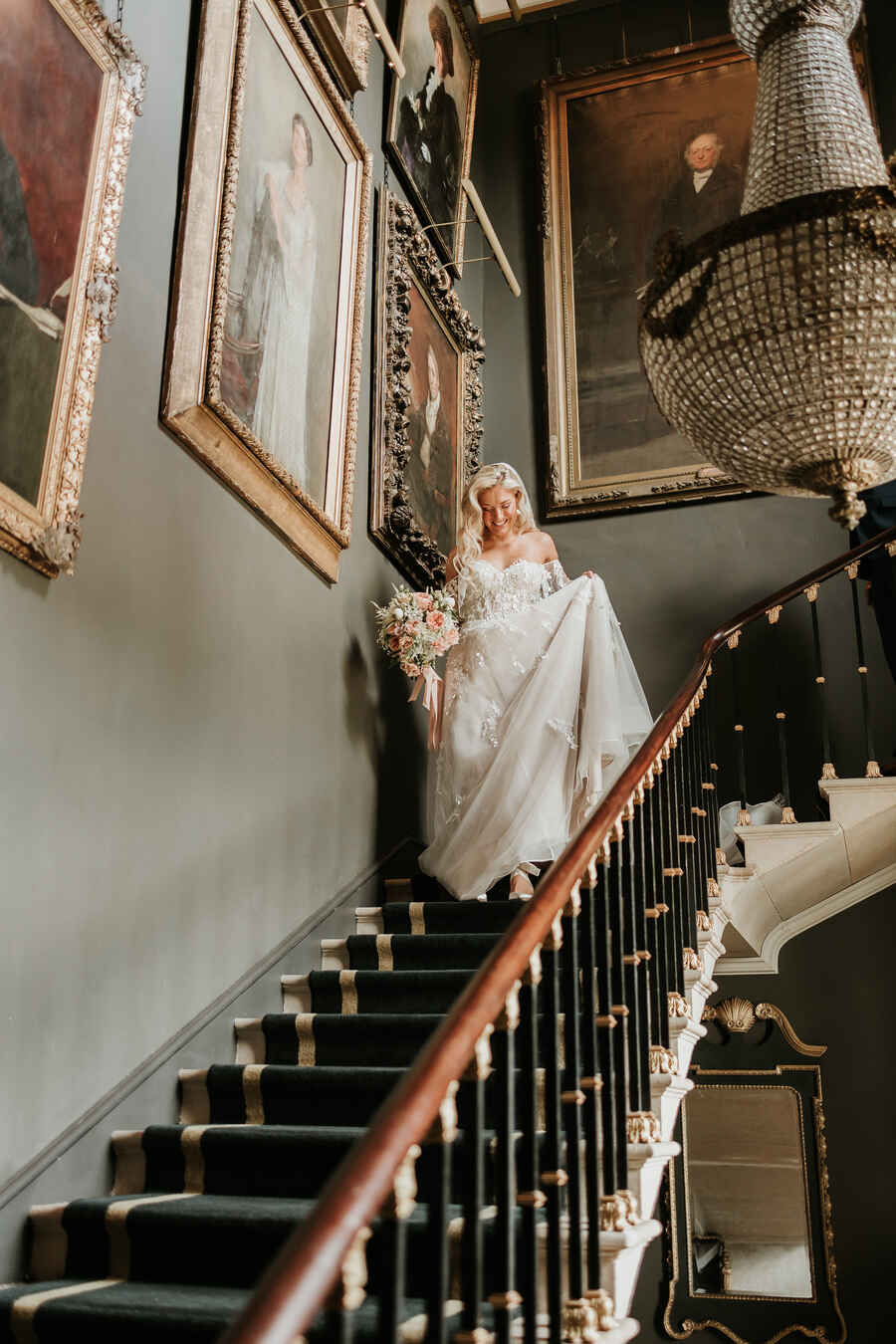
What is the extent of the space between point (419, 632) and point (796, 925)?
2613 mm

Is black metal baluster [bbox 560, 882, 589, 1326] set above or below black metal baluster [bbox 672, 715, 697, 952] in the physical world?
below

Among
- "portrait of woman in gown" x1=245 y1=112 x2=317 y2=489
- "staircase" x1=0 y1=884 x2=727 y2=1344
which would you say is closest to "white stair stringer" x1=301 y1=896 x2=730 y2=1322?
"staircase" x1=0 y1=884 x2=727 y2=1344

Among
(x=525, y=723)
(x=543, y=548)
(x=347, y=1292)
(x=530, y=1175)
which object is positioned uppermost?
(x=543, y=548)

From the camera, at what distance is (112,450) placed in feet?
12.9

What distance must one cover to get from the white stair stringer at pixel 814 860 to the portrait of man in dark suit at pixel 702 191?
427cm

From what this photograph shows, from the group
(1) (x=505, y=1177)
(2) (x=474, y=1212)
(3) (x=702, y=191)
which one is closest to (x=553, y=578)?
(3) (x=702, y=191)

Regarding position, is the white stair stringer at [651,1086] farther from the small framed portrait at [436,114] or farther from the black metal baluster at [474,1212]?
the small framed portrait at [436,114]

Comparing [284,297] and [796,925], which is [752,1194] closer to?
[796,925]

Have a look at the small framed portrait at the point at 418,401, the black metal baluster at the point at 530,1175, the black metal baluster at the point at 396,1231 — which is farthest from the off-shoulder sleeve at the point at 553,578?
the black metal baluster at the point at 396,1231

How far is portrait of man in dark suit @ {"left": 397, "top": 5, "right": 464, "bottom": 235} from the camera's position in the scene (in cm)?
708

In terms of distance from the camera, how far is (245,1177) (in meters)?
3.36

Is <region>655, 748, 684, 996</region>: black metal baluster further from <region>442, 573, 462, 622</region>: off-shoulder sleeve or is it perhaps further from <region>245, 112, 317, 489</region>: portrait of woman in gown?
<region>245, 112, 317, 489</region>: portrait of woman in gown

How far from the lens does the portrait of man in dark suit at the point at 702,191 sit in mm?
7914

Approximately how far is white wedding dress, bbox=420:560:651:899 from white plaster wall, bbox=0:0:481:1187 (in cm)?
53
